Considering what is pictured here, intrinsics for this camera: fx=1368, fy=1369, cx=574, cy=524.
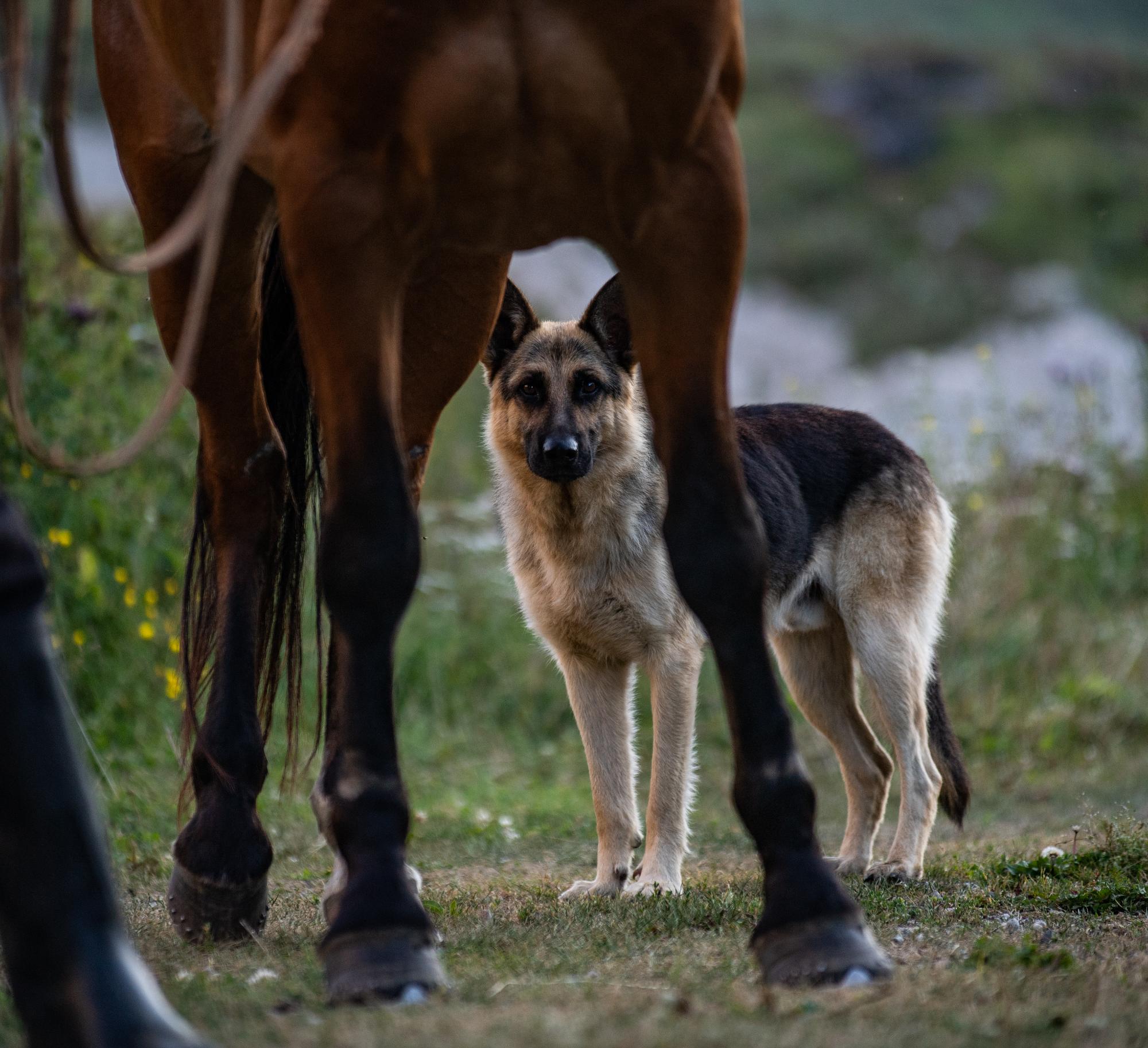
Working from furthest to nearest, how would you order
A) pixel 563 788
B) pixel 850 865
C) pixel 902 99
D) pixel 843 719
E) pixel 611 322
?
pixel 902 99, pixel 563 788, pixel 611 322, pixel 843 719, pixel 850 865

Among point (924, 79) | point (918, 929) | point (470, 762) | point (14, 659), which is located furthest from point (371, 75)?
point (924, 79)

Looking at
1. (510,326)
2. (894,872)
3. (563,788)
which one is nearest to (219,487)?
(510,326)

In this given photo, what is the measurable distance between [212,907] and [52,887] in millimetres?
1227

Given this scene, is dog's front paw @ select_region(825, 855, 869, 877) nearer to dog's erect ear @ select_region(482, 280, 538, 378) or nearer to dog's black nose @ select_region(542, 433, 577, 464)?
dog's black nose @ select_region(542, 433, 577, 464)

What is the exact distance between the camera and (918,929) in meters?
3.00

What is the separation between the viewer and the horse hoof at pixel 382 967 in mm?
2184

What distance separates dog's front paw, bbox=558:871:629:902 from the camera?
3918 mm

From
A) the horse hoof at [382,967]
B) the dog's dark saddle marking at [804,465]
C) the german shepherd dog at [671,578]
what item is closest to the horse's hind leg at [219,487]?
the horse hoof at [382,967]

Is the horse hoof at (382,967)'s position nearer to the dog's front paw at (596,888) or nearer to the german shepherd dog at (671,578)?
the dog's front paw at (596,888)

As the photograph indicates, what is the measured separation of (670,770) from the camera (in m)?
4.44

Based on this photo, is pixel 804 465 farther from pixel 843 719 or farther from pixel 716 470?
pixel 716 470

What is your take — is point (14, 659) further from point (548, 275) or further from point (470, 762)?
point (548, 275)

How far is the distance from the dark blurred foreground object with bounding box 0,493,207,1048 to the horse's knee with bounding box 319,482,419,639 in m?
0.61

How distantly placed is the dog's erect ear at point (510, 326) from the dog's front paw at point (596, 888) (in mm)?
2139
